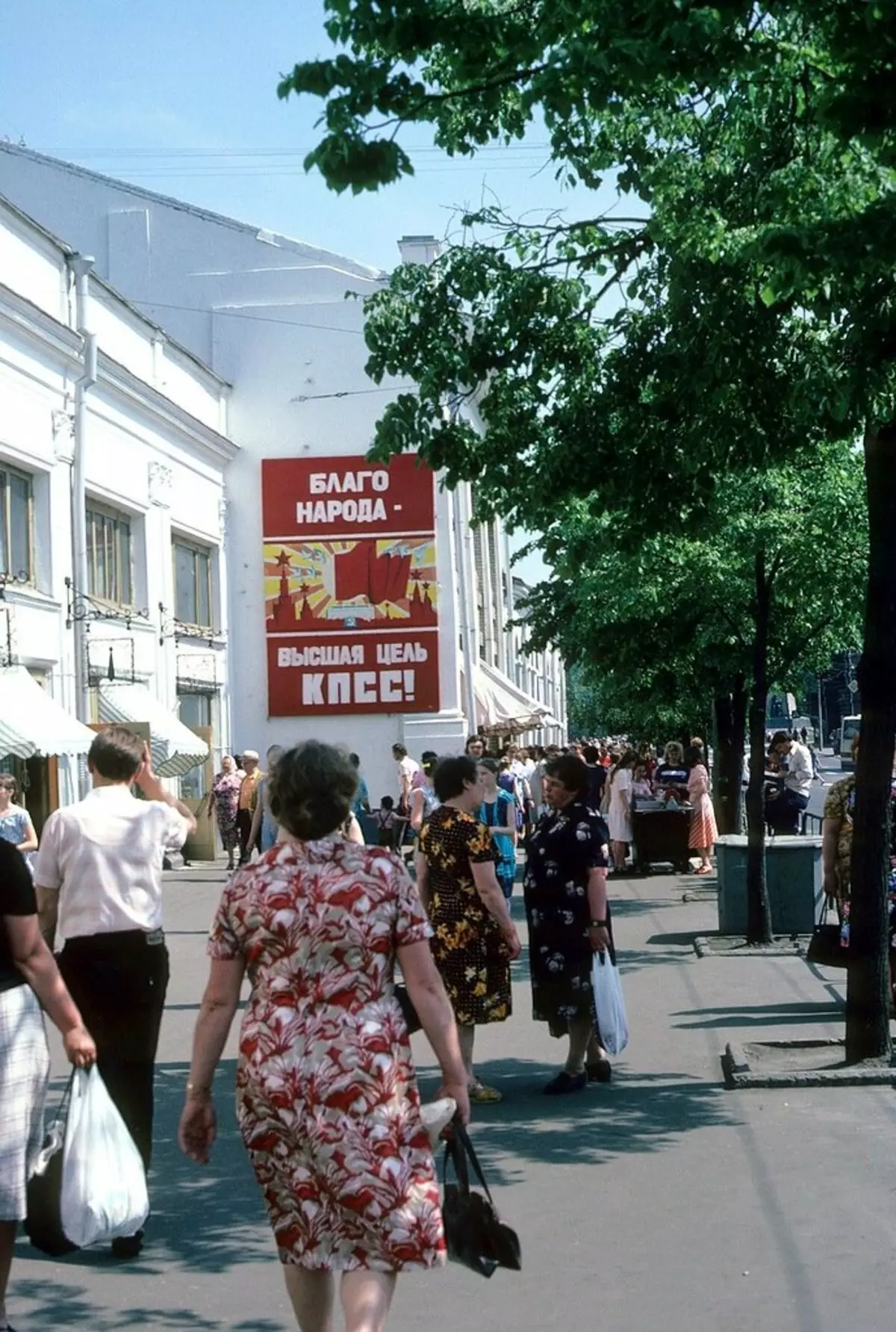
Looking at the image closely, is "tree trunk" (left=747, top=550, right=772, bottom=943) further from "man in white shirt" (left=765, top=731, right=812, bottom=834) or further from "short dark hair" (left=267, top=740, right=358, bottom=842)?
"short dark hair" (left=267, top=740, right=358, bottom=842)

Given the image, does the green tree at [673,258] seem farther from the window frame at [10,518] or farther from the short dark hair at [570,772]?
the window frame at [10,518]

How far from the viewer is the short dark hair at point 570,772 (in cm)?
875

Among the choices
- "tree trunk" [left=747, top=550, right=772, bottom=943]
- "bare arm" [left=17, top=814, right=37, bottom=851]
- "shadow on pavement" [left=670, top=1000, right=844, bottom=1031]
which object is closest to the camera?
"shadow on pavement" [left=670, top=1000, right=844, bottom=1031]

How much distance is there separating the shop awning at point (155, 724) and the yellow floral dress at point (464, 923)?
1574cm

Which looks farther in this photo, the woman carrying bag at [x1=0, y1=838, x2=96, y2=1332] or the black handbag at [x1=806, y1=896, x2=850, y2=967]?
the black handbag at [x1=806, y1=896, x2=850, y2=967]

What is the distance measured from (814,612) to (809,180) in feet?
34.2

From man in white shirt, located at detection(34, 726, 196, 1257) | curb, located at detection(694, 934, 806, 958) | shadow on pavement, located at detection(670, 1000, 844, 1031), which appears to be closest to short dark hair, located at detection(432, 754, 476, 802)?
man in white shirt, located at detection(34, 726, 196, 1257)

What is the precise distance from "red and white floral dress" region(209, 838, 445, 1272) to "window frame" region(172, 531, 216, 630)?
2598 cm

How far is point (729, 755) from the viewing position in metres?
27.8

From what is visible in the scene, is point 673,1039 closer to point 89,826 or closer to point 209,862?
point 89,826

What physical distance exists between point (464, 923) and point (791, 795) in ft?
49.7

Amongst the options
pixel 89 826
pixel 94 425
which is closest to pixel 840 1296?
pixel 89 826

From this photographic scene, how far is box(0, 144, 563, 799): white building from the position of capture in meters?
35.2

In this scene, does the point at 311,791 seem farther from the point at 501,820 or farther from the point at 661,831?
the point at 661,831
